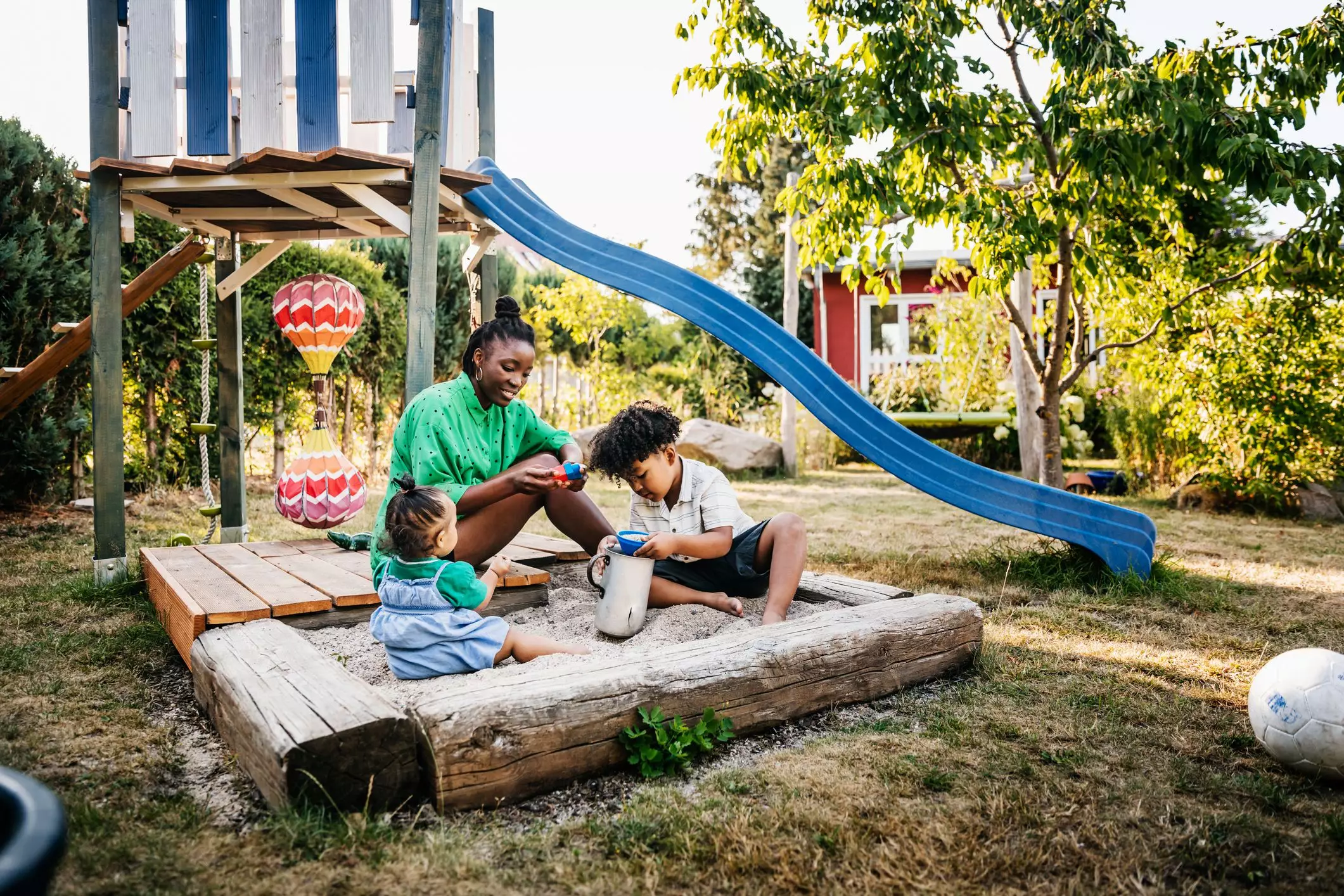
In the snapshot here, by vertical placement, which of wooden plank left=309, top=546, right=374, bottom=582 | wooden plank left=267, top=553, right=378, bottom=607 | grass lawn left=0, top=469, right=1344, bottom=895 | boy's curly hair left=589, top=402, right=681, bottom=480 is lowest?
grass lawn left=0, top=469, right=1344, bottom=895

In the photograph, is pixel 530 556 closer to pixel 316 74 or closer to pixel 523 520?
pixel 523 520

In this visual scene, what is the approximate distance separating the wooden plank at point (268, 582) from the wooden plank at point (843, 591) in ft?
6.04

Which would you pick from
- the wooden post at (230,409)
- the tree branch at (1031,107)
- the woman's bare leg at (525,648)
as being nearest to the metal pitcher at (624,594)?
the woman's bare leg at (525,648)

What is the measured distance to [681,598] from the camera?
352 centimetres

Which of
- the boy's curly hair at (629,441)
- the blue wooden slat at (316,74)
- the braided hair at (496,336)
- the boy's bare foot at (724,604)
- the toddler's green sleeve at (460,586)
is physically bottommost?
the boy's bare foot at (724,604)

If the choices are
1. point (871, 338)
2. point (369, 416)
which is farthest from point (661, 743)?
point (871, 338)

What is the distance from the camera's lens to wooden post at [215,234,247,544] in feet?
16.8

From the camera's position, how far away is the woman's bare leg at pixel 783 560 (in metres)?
3.24

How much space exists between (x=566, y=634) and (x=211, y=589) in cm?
130

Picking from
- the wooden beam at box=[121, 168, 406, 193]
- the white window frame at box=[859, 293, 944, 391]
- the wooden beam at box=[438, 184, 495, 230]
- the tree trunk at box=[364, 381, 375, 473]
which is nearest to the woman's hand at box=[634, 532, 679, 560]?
the wooden beam at box=[438, 184, 495, 230]

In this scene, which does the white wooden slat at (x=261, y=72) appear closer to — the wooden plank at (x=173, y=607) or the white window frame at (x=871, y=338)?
the wooden plank at (x=173, y=607)

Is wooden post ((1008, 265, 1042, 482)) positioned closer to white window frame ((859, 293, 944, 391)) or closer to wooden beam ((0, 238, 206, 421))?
wooden beam ((0, 238, 206, 421))

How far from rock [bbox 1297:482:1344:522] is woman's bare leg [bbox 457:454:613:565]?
6501mm

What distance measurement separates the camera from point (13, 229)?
6.09 metres
